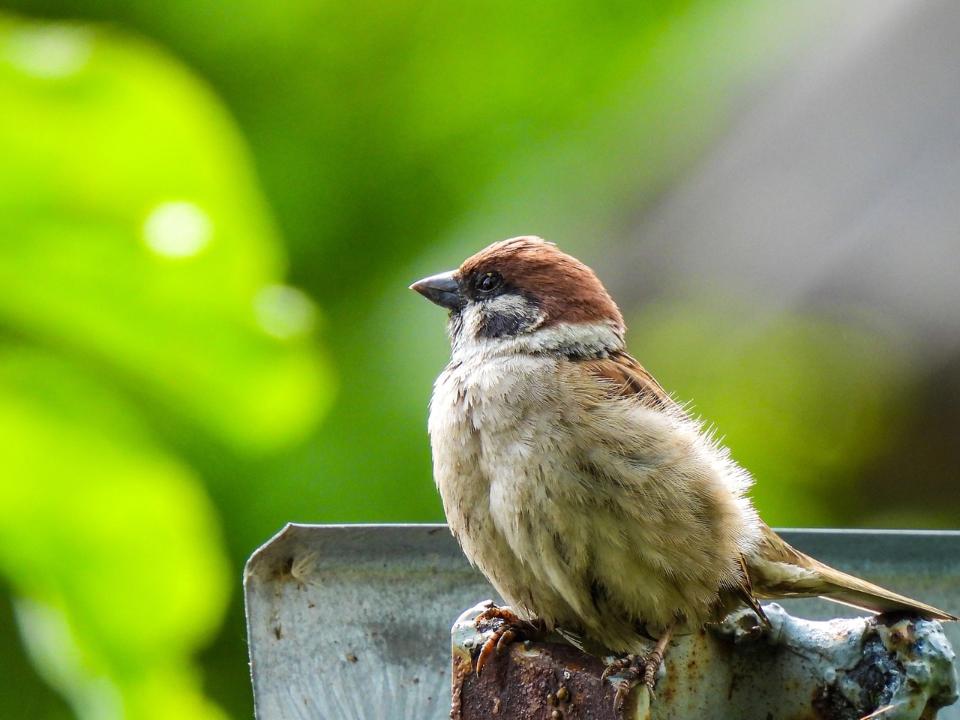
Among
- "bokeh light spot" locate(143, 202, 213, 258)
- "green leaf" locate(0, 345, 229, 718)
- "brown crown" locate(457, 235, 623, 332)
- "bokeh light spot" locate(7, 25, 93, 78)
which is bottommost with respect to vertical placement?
"green leaf" locate(0, 345, 229, 718)

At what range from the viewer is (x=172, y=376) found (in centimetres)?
181

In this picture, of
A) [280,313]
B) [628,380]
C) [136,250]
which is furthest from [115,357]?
[628,380]

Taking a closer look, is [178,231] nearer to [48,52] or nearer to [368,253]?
[48,52]

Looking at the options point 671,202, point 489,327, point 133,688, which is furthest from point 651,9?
point 133,688

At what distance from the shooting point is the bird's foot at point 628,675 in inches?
46.1

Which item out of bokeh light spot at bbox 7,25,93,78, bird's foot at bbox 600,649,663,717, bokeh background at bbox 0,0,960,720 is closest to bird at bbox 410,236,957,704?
bird's foot at bbox 600,649,663,717

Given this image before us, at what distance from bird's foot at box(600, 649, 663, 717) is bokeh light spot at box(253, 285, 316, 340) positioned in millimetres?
714

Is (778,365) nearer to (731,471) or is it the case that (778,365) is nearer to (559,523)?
(731,471)

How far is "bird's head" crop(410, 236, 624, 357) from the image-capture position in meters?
1.81

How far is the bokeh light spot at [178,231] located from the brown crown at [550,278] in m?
0.38

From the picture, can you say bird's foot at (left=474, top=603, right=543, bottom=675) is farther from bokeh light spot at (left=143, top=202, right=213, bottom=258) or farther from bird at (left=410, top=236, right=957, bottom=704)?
bokeh light spot at (left=143, top=202, right=213, bottom=258)

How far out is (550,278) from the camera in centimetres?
185

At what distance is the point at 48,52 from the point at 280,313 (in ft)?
1.56

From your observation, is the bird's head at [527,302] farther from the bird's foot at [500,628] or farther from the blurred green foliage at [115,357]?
the bird's foot at [500,628]
